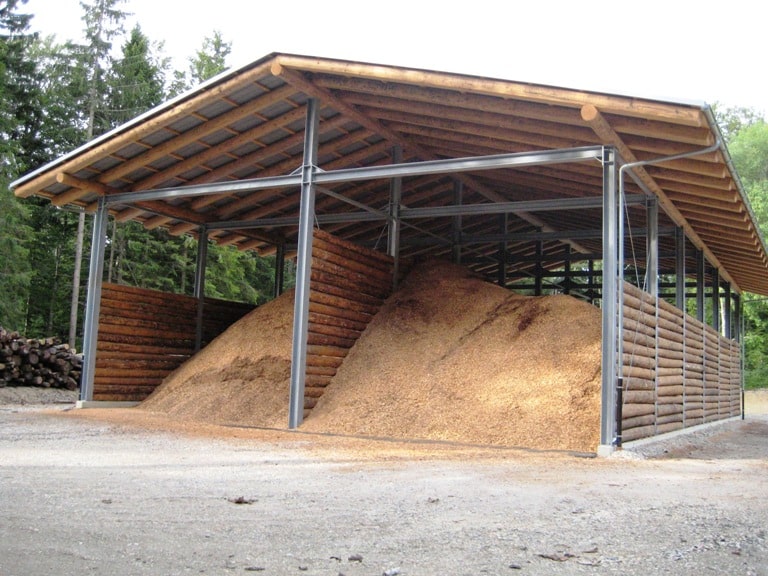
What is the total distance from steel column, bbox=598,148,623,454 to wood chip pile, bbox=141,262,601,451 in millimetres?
493

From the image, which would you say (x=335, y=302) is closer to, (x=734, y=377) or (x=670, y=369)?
(x=670, y=369)

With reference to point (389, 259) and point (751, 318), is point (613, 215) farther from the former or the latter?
point (751, 318)

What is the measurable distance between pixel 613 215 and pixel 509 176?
524cm

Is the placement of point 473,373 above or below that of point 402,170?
below

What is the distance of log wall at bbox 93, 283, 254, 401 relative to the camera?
47.9 ft

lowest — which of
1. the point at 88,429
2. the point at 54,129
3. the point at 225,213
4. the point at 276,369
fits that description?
the point at 88,429

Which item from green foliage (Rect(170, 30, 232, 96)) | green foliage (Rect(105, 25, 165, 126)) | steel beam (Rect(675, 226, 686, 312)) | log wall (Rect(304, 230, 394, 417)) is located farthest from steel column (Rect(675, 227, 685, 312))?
green foliage (Rect(170, 30, 232, 96))

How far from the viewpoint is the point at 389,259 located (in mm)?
14398

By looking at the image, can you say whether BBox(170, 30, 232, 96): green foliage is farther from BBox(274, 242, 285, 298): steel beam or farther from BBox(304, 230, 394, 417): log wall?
BBox(304, 230, 394, 417): log wall

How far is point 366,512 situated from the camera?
15.8 feet

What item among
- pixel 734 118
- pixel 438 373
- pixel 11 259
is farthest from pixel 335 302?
pixel 734 118

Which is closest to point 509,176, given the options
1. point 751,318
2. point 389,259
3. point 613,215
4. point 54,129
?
point 389,259

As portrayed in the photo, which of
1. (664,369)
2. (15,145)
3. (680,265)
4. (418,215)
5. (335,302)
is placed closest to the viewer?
(664,369)

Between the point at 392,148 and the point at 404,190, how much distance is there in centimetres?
229
